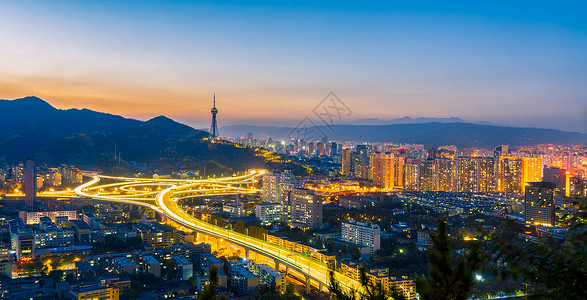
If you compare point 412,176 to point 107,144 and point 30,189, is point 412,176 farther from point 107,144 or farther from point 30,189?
point 107,144

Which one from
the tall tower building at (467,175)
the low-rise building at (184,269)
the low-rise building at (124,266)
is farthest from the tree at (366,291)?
the tall tower building at (467,175)

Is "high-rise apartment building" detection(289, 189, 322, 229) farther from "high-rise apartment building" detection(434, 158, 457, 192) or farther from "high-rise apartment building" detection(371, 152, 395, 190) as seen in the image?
"high-rise apartment building" detection(434, 158, 457, 192)

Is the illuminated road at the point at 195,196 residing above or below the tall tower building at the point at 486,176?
below

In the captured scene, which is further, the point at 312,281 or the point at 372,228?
the point at 372,228

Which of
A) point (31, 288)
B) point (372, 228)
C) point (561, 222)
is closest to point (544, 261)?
point (561, 222)

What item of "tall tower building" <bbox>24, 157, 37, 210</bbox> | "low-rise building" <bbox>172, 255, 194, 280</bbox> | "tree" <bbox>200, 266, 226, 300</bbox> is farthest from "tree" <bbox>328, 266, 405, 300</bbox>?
"tall tower building" <bbox>24, 157, 37, 210</bbox>

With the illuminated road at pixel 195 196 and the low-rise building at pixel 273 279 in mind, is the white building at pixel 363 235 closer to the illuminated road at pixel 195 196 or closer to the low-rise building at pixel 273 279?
the illuminated road at pixel 195 196

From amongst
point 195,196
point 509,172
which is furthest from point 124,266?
point 509,172

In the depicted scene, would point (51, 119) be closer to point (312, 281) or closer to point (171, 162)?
point (171, 162)
